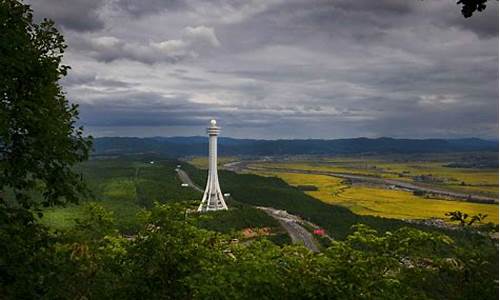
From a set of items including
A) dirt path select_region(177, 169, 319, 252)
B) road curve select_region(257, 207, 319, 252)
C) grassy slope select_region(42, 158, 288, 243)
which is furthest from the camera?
grassy slope select_region(42, 158, 288, 243)

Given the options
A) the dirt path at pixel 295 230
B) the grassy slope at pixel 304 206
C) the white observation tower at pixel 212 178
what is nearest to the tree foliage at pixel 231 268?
the dirt path at pixel 295 230

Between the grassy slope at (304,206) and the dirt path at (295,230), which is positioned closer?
the dirt path at (295,230)

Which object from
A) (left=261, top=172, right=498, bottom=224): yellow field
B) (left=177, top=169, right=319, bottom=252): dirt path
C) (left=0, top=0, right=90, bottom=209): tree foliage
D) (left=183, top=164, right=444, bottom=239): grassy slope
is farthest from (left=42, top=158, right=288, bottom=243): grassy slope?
(left=0, top=0, right=90, bottom=209): tree foliage

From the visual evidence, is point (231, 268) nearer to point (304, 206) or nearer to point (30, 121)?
point (30, 121)

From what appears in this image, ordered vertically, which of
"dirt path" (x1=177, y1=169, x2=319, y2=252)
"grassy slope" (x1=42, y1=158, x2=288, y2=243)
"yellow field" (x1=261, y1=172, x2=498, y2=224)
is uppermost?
"grassy slope" (x1=42, y1=158, x2=288, y2=243)

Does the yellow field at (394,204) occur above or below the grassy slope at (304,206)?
below

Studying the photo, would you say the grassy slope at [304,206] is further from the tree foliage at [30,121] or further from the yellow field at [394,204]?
the tree foliage at [30,121]

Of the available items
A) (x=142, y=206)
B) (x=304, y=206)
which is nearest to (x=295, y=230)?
(x=304, y=206)

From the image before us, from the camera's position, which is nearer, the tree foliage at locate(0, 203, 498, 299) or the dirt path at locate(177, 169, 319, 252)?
the tree foliage at locate(0, 203, 498, 299)

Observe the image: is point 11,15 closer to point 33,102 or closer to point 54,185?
point 33,102

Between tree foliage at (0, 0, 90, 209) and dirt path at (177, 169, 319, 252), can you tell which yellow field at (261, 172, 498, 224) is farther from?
tree foliage at (0, 0, 90, 209)
